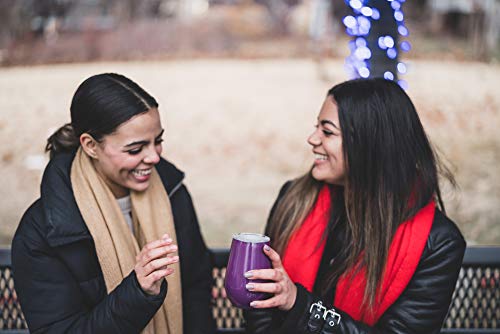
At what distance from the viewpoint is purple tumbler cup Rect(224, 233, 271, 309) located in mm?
1428

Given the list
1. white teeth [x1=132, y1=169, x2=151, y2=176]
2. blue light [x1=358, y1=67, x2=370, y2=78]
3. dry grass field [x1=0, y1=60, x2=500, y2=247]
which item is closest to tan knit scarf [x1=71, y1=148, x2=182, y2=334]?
white teeth [x1=132, y1=169, x2=151, y2=176]

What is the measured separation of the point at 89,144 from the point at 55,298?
43 cm

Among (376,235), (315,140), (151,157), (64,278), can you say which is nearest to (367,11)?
(315,140)

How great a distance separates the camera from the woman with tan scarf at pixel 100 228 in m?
1.57

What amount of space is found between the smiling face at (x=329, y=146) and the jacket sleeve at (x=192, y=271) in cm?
44

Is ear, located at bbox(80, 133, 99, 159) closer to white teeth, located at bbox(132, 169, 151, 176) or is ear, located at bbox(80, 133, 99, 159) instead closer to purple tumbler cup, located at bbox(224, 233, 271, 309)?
white teeth, located at bbox(132, 169, 151, 176)

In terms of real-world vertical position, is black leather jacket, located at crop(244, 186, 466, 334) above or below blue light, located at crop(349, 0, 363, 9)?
below

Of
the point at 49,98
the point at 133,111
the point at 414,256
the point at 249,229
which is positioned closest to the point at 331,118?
the point at 414,256

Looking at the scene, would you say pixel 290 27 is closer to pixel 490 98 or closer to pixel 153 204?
pixel 490 98

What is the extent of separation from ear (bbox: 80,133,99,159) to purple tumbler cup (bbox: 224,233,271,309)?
53cm

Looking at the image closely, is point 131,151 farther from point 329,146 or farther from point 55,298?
point 329,146

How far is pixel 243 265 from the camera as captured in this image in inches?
56.2

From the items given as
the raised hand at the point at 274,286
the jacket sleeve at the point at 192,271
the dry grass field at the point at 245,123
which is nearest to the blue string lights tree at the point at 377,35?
the jacket sleeve at the point at 192,271

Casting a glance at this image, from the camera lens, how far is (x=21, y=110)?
4.00 metres
